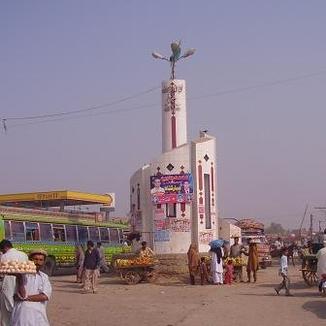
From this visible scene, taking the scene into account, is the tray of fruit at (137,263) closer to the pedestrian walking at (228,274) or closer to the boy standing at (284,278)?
the pedestrian walking at (228,274)

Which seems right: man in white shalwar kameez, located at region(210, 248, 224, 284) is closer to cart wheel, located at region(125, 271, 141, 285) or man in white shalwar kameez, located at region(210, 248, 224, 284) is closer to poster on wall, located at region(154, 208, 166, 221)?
cart wheel, located at region(125, 271, 141, 285)

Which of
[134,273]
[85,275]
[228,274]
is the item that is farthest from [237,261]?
[85,275]

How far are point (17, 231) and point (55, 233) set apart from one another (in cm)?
255

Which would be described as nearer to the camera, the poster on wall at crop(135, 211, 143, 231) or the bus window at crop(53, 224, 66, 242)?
the poster on wall at crop(135, 211, 143, 231)

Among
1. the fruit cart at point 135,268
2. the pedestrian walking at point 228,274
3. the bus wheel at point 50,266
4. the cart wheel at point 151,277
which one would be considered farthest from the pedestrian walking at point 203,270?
the bus wheel at point 50,266

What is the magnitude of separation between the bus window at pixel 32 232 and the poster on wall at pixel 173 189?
185 inches

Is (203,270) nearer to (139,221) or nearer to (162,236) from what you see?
(162,236)

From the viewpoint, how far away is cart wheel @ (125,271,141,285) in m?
20.7

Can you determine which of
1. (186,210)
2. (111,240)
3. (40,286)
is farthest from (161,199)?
(40,286)

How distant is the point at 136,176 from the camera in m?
26.3

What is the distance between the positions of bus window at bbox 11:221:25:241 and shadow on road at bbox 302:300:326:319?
1245 cm

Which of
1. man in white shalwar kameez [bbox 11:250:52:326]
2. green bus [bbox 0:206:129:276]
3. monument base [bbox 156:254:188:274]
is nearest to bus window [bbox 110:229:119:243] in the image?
green bus [bbox 0:206:129:276]

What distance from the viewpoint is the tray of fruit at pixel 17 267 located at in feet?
19.6

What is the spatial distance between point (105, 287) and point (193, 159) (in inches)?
257
